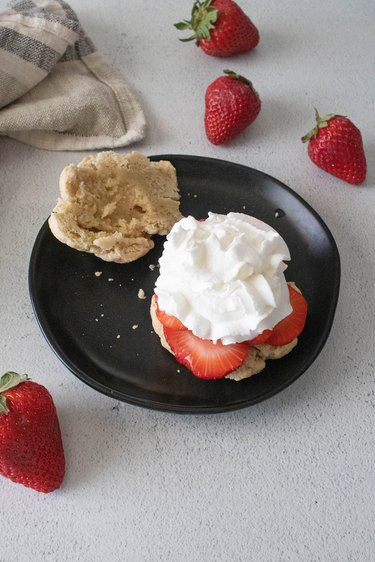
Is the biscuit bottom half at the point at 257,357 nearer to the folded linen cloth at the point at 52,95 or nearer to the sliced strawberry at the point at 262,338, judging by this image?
the sliced strawberry at the point at 262,338

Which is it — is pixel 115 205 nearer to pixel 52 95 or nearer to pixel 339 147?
pixel 52 95

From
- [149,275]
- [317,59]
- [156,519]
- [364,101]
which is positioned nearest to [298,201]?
[149,275]

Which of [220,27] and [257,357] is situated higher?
[220,27]

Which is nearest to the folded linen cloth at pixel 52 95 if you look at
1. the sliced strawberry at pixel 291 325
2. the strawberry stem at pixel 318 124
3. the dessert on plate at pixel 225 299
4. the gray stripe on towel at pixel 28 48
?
the gray stripe on towel at pixel 28 48

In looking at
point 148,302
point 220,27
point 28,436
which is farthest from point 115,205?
point 220,27

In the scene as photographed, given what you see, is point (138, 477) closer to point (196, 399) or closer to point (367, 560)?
point (196, 399)

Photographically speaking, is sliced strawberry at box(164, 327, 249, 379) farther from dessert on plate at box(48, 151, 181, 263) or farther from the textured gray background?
dessert on plate at box(48, 151, 181, 263)
